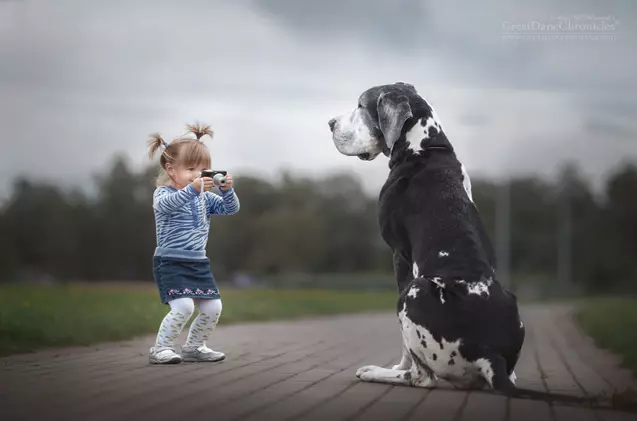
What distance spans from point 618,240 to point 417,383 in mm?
33974

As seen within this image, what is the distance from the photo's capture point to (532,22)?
686 cm

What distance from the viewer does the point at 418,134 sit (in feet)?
17.3

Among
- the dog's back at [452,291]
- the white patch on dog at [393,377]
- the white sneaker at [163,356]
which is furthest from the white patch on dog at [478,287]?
the white sneaker at [163,356]

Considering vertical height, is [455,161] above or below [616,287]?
above

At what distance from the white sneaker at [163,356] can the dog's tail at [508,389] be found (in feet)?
7.46

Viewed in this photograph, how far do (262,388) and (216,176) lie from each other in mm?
1777

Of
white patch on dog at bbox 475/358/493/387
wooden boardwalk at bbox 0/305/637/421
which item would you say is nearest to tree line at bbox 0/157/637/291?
wooden boardwalk at bbox 0/305/637/421

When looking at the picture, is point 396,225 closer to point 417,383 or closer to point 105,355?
point 417,383

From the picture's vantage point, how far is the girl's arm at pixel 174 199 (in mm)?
5832

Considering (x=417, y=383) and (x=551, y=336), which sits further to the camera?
(x=551, y=336)

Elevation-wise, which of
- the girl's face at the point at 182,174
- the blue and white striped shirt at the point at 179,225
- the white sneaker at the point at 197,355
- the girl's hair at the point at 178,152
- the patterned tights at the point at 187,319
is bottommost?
the white sneaker at the point at 197,355

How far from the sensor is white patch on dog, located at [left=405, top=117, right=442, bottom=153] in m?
5.26

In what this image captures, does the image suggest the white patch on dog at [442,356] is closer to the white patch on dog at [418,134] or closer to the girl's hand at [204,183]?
the white patch on dog at [418,134]

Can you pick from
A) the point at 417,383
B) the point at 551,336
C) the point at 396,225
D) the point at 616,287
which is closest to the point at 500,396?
the point at 417,383
